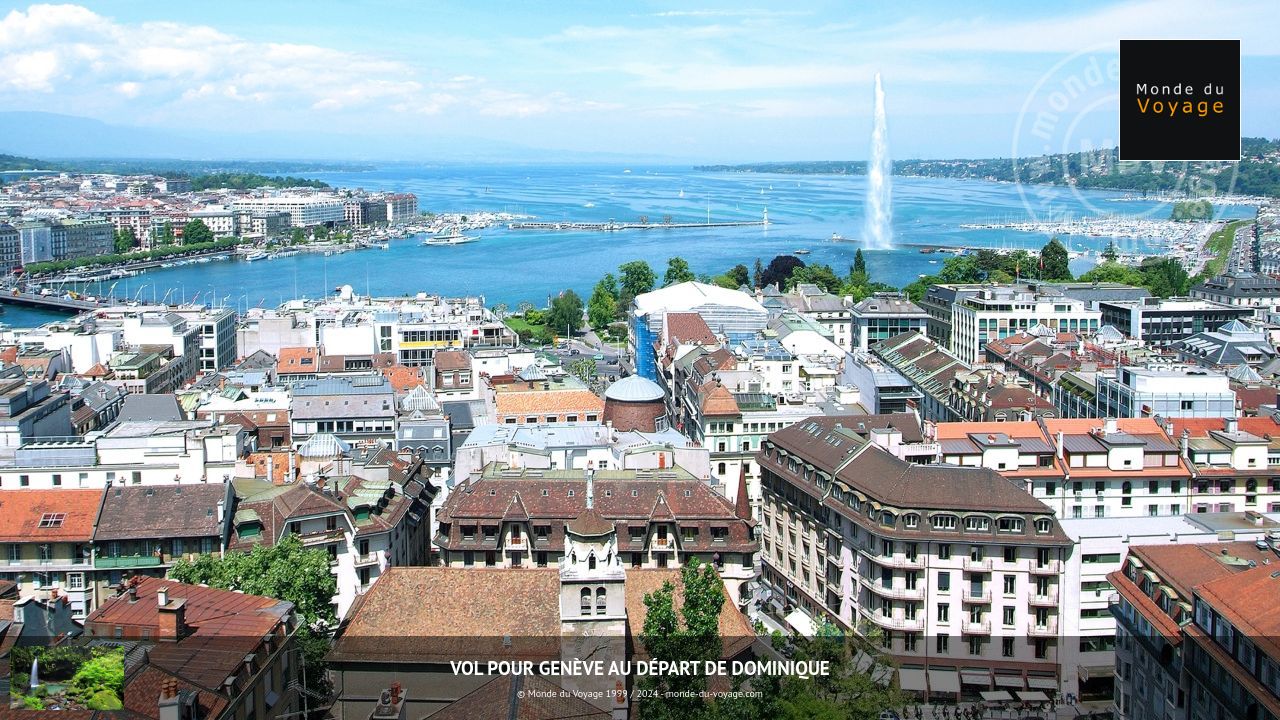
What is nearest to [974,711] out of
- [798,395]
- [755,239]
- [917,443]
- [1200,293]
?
[917,443]

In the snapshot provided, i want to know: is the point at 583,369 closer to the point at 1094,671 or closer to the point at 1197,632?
the point at 1094,671

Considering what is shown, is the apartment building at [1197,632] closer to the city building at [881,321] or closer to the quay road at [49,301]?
the city building at [881,321]

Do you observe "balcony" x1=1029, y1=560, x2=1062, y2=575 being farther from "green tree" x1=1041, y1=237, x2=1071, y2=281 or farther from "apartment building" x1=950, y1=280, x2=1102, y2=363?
"green tree" x1=1041, y1=237, x2=1071, y2=281

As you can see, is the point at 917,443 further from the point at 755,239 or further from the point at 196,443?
the point at 755,239

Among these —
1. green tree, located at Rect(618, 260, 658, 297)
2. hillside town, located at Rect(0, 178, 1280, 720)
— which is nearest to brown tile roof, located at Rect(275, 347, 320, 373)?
hillside town, located at Rect(0, 178, 1280, 720)

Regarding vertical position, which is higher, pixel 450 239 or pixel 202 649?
pixel 450 239

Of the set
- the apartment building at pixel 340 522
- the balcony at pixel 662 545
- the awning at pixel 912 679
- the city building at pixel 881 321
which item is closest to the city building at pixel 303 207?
the city building at pixel 881 321

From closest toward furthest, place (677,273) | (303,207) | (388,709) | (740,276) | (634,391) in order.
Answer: (388,709)
(634,391)
(677,273)
(740,276)
(303,207)

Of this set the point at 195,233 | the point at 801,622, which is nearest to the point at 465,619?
the point at 801,622
